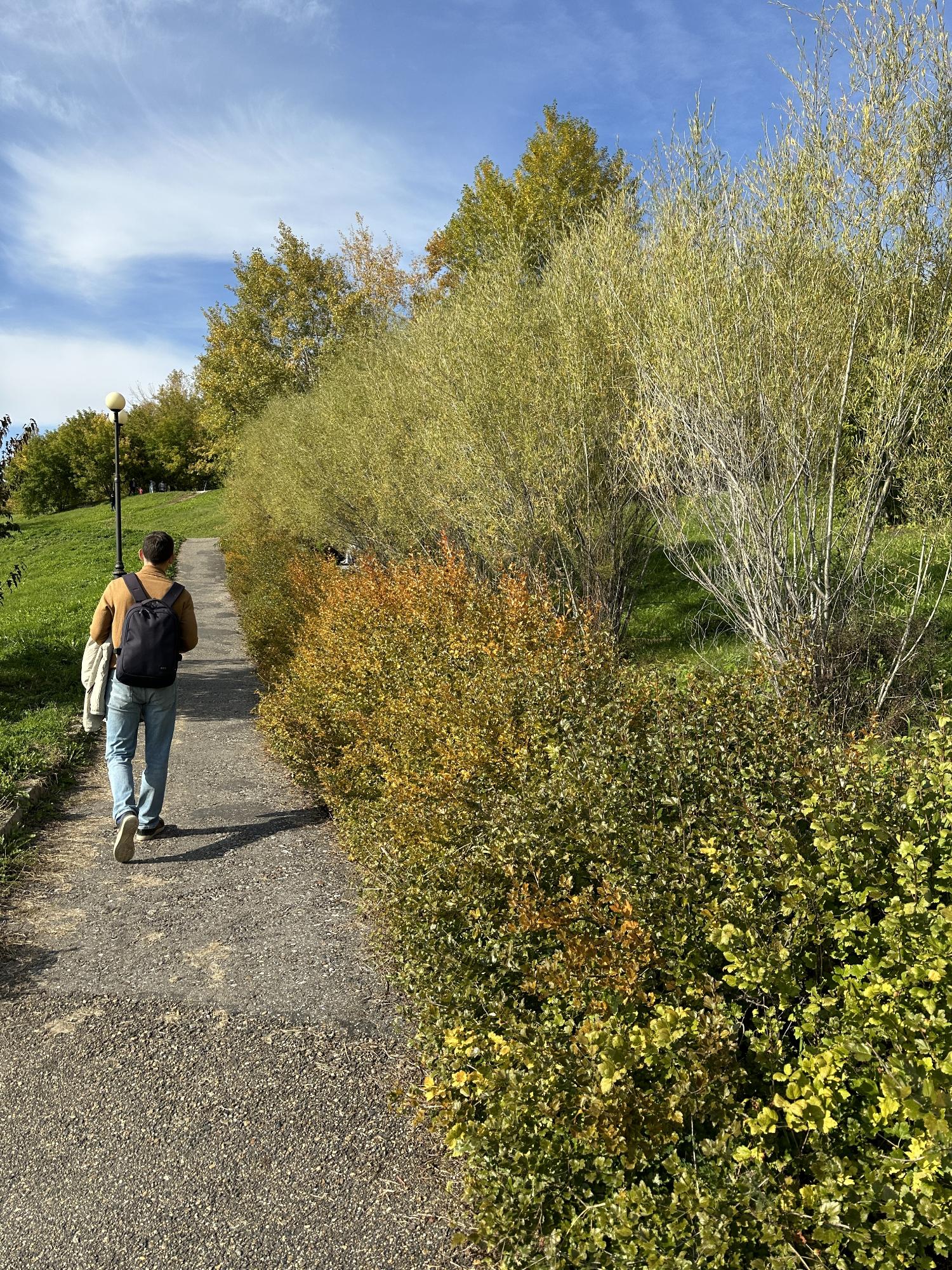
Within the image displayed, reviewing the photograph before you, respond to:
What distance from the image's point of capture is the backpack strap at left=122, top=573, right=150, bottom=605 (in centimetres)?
571

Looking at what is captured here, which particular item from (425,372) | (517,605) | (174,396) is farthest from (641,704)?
(174,396)

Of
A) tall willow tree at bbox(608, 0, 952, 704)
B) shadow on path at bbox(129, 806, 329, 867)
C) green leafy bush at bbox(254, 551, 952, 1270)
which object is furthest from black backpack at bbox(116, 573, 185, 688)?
tall willow tree at bbox(608, 0, 952, 704)

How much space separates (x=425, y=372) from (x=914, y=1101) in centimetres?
879

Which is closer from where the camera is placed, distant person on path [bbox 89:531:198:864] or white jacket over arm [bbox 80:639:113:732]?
distant person on path [bbox 89:531:198:864]

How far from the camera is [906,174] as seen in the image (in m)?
5.43

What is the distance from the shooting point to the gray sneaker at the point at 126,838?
5484 mm

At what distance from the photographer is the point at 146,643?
18.3 feet

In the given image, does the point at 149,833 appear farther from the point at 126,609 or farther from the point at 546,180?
the point at 546,180

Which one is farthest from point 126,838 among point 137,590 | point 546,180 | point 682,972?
point 546,180

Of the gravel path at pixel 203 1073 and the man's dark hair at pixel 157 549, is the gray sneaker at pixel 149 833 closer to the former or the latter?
the gravel path at pixel 203 1073

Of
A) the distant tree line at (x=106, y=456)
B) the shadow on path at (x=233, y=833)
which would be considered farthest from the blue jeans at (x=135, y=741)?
the distant tree line at (x=106, y=456)

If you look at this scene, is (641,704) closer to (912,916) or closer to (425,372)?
(912,916)

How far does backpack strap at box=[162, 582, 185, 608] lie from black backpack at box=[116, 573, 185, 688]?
0.02 meters

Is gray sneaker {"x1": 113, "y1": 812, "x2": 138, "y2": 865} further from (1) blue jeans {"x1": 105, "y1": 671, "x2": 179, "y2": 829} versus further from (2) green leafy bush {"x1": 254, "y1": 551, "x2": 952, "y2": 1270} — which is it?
(2) green leafy bush {"x1": 254, "y1": 551, "x2": 952, "y2": 1270}
